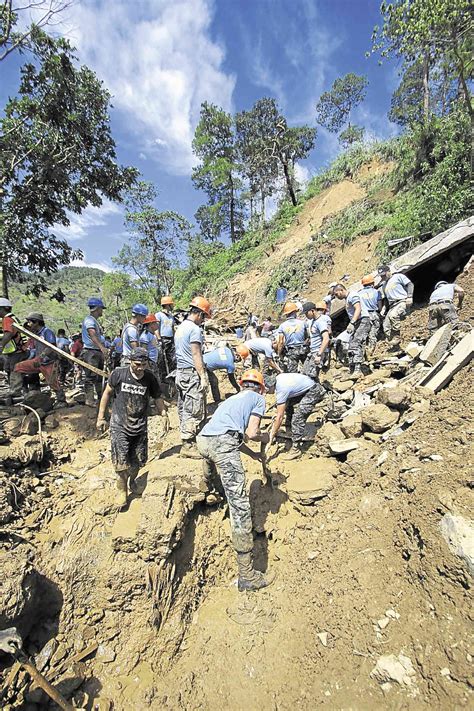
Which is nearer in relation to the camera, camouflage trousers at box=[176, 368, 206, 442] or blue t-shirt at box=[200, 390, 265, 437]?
blue t-shirt at box=[200, 390, 265, 437]

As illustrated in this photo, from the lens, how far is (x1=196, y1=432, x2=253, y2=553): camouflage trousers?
2.97 m

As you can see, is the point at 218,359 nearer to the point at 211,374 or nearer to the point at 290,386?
the point at 211,374

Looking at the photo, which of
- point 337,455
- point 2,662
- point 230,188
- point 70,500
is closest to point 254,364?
point 337,455

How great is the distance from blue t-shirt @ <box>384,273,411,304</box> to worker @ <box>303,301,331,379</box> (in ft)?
5.42

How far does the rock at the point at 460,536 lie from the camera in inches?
82.6

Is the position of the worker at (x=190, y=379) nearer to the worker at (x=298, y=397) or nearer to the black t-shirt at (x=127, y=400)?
the black t-shirt at (x=127, y=400)

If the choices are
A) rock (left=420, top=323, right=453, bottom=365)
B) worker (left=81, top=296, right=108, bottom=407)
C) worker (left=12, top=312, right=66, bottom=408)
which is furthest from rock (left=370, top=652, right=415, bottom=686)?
worker (left=12, top=312, right=66, bottom=408)

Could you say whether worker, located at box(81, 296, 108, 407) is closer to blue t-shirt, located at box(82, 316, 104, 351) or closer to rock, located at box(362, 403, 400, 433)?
blue t-shirt, located at box(82, 316, 104, 351)

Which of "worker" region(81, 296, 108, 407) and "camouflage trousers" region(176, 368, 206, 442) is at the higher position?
"worker" region(81, 296, 108, 407)

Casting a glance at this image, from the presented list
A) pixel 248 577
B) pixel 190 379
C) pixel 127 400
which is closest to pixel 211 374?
pixel 190 379

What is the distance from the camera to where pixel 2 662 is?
2348 mm

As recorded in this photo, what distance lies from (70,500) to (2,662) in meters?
1.67

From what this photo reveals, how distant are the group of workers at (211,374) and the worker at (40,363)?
2 cm

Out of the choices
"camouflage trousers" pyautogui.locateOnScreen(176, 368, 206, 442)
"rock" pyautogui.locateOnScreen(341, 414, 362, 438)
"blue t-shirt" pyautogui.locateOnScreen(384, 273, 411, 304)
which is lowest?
"rock" pyautogui.locateOnScreen(341, 414, 362, 438)
